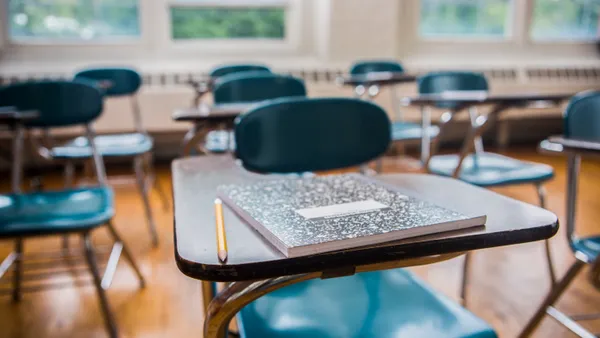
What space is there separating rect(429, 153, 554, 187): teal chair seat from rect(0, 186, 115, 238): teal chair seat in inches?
51.0

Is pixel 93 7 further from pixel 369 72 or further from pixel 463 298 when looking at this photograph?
pixel 463 298

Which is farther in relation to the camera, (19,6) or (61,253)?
(19,6)

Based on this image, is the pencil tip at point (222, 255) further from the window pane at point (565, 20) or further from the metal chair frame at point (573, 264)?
the window pane at point (565, 20)

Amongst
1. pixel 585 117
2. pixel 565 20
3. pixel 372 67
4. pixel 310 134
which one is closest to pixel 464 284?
pixel 585 117

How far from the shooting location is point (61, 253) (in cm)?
237

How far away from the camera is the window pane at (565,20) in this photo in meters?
5.11

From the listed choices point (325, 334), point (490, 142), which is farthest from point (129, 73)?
point (490, 142)

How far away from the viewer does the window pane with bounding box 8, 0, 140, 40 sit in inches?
162

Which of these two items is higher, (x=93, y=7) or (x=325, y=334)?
(x=93, y=7)

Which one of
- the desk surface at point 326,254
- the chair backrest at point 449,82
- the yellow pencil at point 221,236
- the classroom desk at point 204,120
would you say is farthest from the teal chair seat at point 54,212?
the chair backrest at point 449,82

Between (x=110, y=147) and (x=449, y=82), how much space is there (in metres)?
1.86

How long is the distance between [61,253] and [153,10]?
2.58 m

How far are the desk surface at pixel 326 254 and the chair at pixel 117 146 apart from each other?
1838mm

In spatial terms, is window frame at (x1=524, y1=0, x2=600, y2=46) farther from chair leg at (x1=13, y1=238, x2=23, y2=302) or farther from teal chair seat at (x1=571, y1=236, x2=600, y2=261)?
chair leg at (x1=13, y1=238, x2=23, y2=302)
